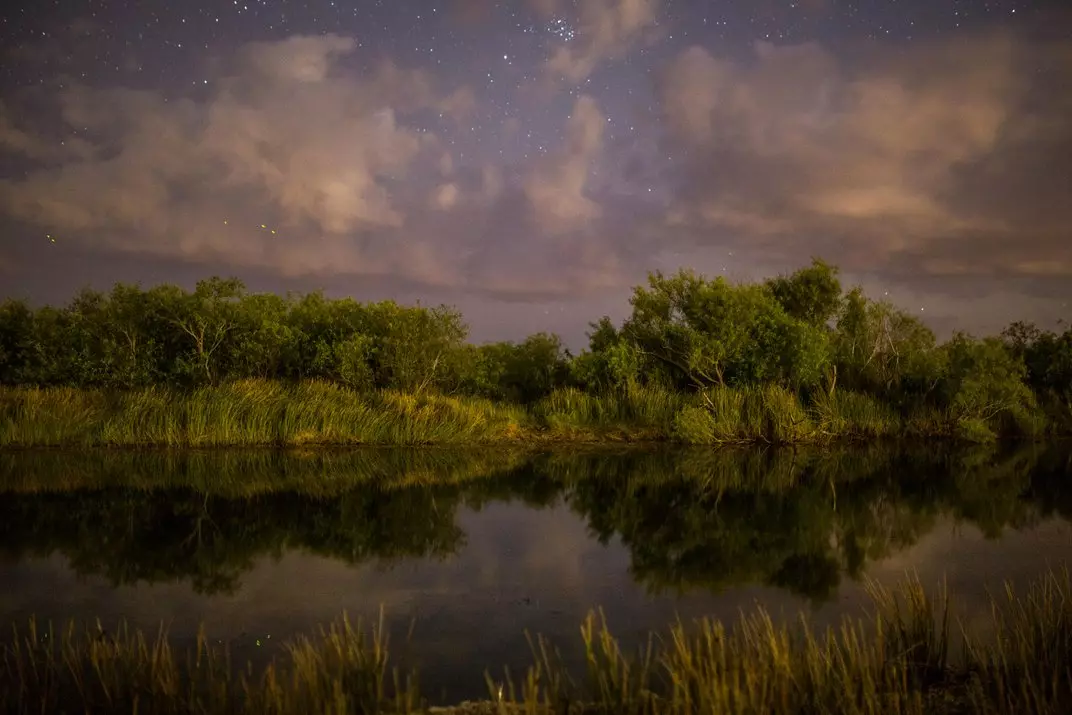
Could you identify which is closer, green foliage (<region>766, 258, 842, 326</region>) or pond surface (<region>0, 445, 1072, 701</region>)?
pond surface (<region>0, 445, 1072, 701</region>)

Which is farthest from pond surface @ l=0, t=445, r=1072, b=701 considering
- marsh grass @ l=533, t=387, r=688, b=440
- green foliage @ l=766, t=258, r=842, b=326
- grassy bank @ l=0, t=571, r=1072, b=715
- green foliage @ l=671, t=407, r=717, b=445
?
green foliage @ l=766, t=258, r=842, b=326

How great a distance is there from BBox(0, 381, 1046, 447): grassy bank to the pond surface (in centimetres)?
143

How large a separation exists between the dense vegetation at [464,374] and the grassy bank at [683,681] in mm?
16443

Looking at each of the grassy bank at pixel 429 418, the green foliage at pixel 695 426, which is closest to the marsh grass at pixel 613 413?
the grassy bank at pixel 429 418

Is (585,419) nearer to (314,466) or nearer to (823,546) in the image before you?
(314,466)

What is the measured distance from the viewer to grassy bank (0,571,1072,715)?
571cm

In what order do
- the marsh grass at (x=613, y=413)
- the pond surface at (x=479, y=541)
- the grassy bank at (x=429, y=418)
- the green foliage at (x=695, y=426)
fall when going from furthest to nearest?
the marsh grass at (x=613, y=413)
the green foliage at (x=695, y=426)
the grassy bank at (x=429, y=418)
the pond surface at (x=479, y=541)

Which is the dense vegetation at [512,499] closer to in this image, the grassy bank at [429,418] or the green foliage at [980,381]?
the grassy bank at [429,418]

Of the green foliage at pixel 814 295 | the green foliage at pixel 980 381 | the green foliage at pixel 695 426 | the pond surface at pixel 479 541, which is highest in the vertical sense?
the green foliage at pixel 814 295

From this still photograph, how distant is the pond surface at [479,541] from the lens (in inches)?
364

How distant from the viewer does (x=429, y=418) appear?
24047mm

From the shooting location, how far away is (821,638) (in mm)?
8453

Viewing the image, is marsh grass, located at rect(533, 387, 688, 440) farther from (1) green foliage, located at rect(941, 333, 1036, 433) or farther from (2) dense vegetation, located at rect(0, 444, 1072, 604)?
(1) green foliage, located at rect(941, 333, 1036, 433)

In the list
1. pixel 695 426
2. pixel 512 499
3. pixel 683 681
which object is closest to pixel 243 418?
Answer: pixel 512 499
